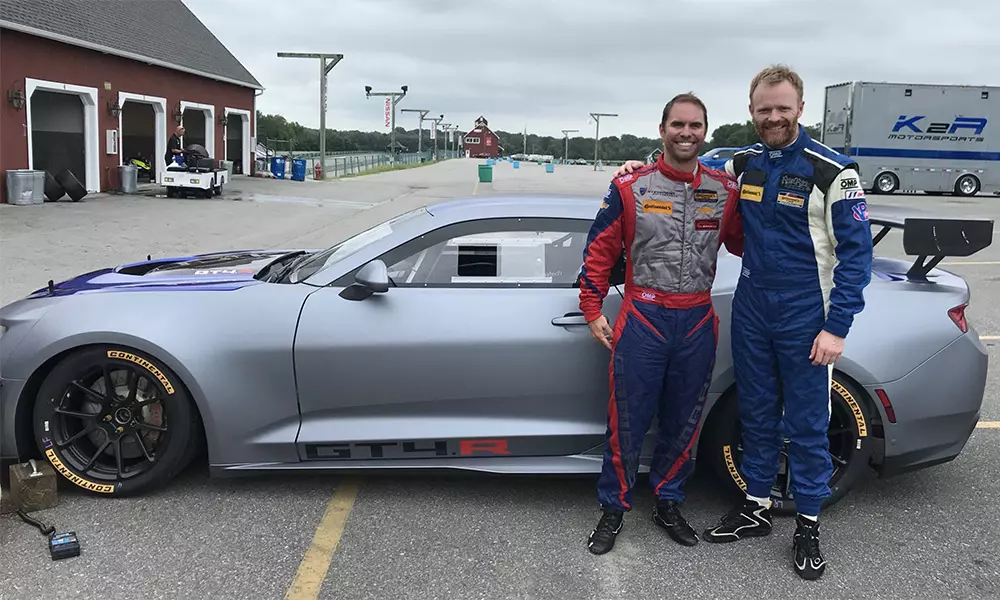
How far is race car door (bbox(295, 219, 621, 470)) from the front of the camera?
3393 millimetres

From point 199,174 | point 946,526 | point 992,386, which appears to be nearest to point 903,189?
point 199,174

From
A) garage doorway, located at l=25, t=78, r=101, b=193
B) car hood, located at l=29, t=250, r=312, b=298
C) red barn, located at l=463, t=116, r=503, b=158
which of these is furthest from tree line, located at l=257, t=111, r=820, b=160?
car hood, located at l=29, t=250, r=312, b=298

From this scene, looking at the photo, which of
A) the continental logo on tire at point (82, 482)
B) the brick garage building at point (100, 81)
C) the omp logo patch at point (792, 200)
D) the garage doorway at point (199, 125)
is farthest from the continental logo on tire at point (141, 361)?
the garage doorway at point (199, 125)

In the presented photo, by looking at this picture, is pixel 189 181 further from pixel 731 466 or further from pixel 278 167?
pixel 731 466

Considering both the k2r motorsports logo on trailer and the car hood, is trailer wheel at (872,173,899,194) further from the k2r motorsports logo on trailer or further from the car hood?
the car hood

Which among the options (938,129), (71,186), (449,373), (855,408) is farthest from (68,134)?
(938,129)

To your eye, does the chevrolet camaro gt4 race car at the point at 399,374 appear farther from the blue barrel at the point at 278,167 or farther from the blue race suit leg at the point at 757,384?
the blue barrel at the point at 278,167

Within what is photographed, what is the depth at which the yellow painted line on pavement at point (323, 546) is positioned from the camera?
2.93 metres

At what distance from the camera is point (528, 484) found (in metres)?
3.88

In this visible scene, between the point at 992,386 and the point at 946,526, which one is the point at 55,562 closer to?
the point at 946,526

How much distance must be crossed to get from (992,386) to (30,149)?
787 inches

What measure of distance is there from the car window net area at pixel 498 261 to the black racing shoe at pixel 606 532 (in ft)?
3.25

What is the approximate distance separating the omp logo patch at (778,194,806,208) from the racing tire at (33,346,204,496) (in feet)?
8.38

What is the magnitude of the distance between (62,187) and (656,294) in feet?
62.7
